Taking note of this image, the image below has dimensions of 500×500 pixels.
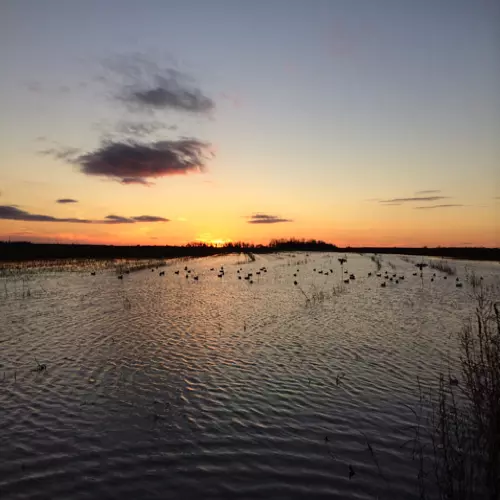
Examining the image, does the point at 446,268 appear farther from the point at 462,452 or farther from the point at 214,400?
the point at 462,452

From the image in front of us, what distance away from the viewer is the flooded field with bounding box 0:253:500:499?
20.9 ft

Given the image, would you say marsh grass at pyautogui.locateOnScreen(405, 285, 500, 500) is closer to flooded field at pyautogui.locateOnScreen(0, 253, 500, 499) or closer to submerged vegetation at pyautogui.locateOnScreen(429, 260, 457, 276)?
flooded field at pyautogui.locateOnScreen(0, 253, 500, 499)

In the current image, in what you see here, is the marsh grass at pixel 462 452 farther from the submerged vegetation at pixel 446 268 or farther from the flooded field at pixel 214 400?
the submerged vegetation at pixel 446 268

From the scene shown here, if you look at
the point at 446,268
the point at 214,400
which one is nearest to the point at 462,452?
the point at 214,400

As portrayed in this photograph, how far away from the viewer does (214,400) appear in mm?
9461

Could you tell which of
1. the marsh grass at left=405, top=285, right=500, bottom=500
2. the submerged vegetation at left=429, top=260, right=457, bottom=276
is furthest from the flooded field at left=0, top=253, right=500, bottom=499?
the submerged vegetation at left=429, top=260, right=457, bottom=276

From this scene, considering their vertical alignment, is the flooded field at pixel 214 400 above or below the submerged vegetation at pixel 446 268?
below

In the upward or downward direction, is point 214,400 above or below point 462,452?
below

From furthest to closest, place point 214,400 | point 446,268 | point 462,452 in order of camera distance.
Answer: point 446,268, point 214,400, point 462,452

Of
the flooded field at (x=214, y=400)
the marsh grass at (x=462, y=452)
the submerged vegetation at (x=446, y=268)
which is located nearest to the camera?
the marsh grass at (x=462, y=452)

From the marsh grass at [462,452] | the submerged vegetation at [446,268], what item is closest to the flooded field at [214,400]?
Answer: the marsh grass at [462,452]

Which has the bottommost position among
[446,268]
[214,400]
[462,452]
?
[214,400]

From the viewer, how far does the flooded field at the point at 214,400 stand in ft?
20.9

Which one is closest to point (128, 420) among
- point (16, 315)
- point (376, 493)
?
point (376, 493)
